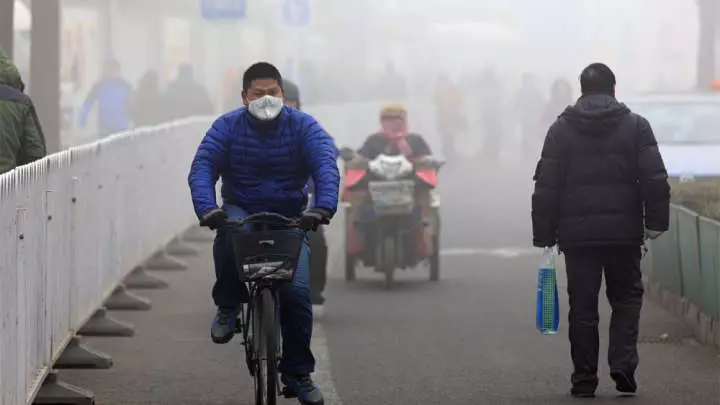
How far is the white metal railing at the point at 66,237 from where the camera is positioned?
347 inches

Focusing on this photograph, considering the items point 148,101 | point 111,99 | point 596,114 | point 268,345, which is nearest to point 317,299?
point 596,114

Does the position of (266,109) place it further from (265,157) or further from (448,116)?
(448,116)

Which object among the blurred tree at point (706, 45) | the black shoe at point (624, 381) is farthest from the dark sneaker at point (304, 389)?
the blurred tree at point (706, 45)

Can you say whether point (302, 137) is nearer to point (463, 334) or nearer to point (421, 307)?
point (463, 334)

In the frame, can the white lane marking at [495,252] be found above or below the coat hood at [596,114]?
below

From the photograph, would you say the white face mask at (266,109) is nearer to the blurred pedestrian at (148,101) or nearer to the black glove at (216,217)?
the black glove at (216,217)

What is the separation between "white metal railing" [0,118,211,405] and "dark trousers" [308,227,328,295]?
140 cm

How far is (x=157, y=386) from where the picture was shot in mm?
10867

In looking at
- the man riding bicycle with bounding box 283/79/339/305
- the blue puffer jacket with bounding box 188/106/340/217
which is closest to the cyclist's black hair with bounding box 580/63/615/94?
the blue puffer jacket with bounding box 188/106/340/217

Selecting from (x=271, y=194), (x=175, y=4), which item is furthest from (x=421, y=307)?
(x=175, y=4)

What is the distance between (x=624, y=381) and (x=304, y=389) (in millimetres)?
1968

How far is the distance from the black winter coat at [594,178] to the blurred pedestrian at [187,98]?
22984 mm

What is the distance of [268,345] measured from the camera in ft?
28.4

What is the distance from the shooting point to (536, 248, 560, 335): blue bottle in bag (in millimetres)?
10484
